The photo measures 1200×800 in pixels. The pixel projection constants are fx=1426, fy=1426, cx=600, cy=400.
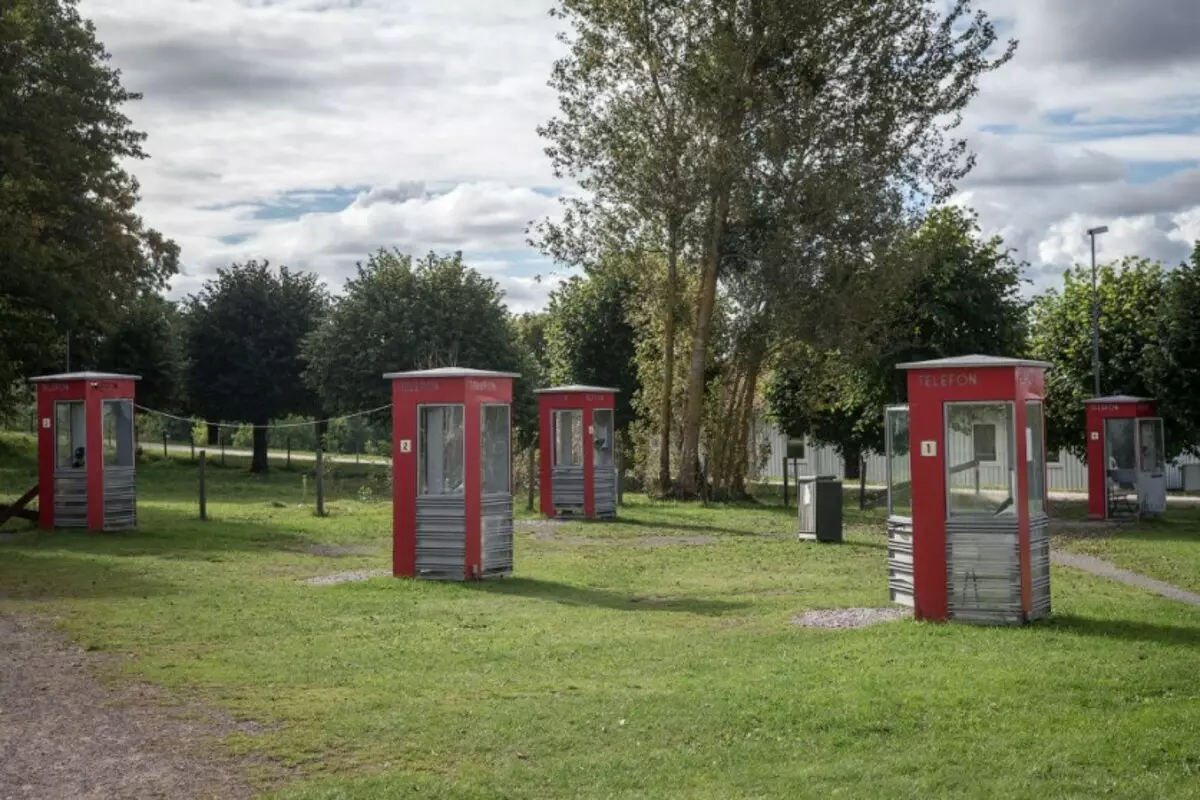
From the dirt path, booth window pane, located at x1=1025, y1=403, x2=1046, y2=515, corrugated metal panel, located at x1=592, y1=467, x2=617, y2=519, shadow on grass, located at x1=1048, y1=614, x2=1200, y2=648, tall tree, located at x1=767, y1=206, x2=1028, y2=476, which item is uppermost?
tall tree, located at x1=767, y1=206, x2=1028, y2=476

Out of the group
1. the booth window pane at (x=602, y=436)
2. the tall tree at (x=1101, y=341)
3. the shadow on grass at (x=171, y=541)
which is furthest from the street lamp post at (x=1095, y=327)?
the shadow on grass at (x=171, y=541)

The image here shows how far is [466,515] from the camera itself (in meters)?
18.1

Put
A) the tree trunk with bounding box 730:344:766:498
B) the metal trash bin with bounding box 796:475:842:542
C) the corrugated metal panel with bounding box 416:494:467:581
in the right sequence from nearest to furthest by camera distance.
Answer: the corrugated metal panel with bounding box 416:494:467:581, the metal trash bin with bounding box 796:475:842:542, the tree trunk with bounding box 730:344:766:498

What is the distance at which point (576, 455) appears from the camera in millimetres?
30641

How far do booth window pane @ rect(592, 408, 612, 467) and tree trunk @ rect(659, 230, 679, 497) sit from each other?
6.01 metres

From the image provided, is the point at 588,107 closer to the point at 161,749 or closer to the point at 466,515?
the point at 466,515

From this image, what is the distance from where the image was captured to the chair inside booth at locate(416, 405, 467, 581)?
18.1 metres

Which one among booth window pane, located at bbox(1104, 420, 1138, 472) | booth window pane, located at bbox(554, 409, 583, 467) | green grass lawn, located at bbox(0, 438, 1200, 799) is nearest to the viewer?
green grass lawn, located at bbox(0, 438, 1200, 799)

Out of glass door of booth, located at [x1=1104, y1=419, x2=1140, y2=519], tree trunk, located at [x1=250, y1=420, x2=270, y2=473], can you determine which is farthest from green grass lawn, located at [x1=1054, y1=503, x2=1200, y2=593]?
tree trunk, located at [x1=250, y1=420, x2=270, y2=473]

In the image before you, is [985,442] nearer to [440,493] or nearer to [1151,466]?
[440,493]

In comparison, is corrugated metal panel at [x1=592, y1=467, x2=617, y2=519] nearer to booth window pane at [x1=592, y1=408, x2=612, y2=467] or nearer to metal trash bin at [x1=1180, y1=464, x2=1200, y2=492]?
booth window pane at [x1=592, y1=408, x2=612, y2=467]

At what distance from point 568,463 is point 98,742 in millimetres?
21658

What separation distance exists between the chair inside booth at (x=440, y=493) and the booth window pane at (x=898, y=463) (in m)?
5.60

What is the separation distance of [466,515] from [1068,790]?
36.7 feet
